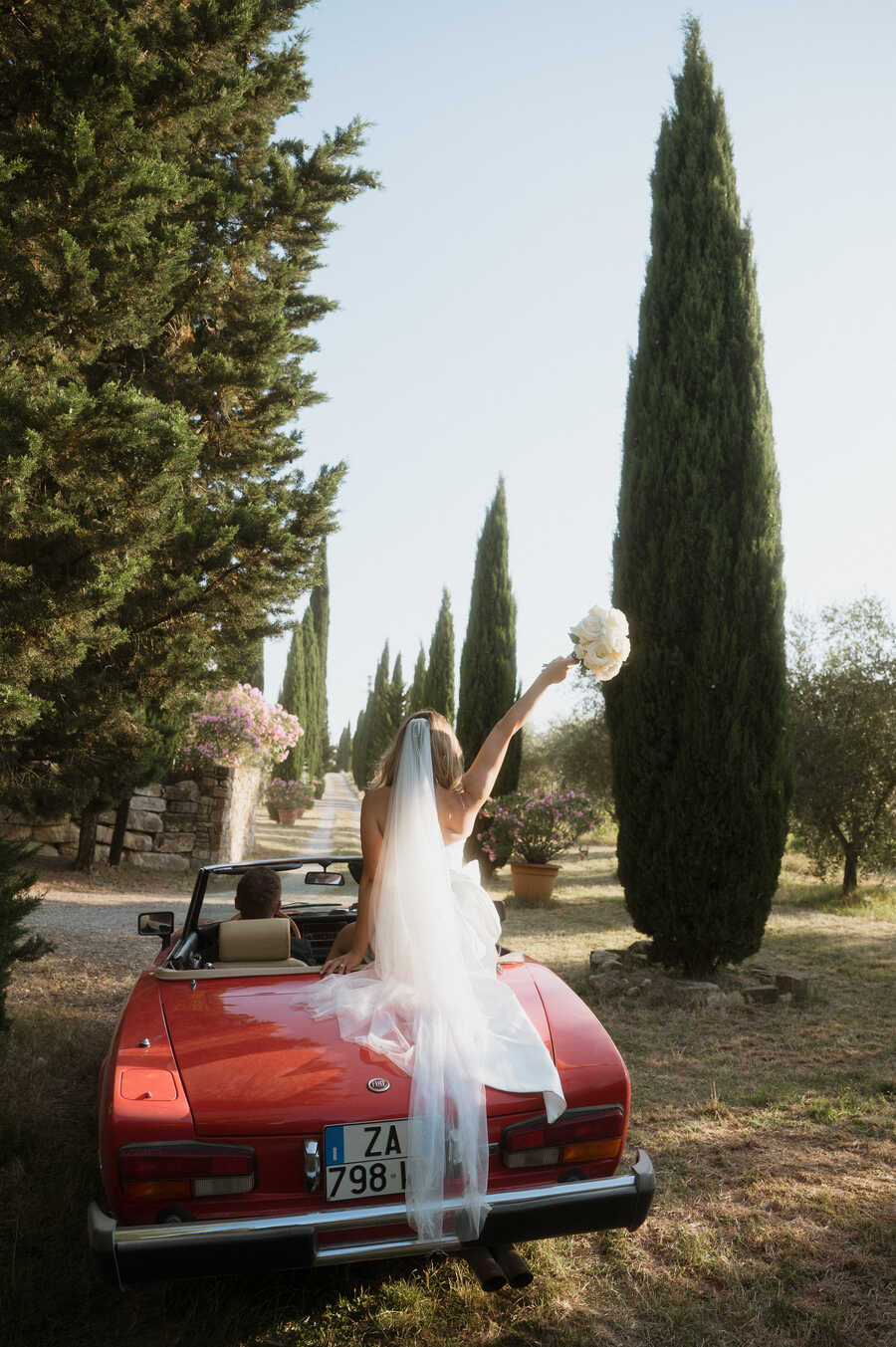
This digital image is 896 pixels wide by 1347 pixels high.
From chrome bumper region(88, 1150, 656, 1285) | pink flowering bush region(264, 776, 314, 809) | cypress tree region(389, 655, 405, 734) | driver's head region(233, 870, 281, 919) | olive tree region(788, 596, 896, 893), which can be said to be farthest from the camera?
cypress tree region(389, 655, 405, 734)

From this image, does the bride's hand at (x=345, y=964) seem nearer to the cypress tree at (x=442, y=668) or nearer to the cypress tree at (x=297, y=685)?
the cypress tree at (x=442, y=668)

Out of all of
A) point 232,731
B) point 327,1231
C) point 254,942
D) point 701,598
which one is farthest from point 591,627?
point 232,731

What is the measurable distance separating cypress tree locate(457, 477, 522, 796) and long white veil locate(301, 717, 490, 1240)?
13630 mm

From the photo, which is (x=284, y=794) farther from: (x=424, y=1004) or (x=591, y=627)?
(x=424, y=1004)

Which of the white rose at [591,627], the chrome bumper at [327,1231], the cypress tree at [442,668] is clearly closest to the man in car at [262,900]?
the chrome bumper at [327,1231]

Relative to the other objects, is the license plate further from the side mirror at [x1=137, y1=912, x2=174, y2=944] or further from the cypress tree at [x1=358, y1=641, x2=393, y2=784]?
the cypress tree at [x1=358, y1=641, x2=393, y2=784]

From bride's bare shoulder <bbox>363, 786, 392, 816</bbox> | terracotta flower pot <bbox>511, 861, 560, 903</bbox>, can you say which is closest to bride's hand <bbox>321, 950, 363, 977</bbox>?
bride's bare shoulder <bbox>363, 786, 392, 816</bbox>

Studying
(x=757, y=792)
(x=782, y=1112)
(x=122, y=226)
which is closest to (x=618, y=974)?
(x=757, y=792)

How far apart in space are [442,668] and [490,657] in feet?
21.6

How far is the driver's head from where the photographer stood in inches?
147

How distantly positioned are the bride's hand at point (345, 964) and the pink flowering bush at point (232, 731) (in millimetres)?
11400

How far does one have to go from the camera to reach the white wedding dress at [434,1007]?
2340 mm

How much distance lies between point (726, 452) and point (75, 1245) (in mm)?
7016

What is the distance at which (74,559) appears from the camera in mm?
6062
